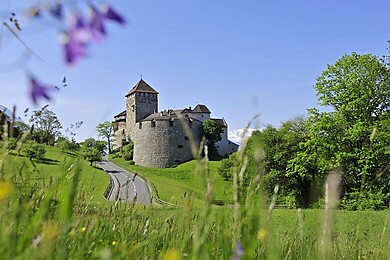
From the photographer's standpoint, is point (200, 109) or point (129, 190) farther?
point (200, 109)

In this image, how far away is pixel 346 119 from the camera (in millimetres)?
27469

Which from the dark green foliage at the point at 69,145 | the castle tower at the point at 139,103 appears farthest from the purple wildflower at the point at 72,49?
the castle tower at the point at 139,103

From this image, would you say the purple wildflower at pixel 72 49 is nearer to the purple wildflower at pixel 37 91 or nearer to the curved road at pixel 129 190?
the purple wildflower at pixel 37 91

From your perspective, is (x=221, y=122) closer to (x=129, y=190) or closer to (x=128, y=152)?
(x=128, y=152)

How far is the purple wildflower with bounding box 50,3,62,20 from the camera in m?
1.22

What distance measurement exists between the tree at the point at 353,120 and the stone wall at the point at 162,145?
134ft

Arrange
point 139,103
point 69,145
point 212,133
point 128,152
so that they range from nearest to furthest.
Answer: point 69,145 < point 212,133 < point 128,152 < point 139,103

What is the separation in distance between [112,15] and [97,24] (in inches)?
1.8

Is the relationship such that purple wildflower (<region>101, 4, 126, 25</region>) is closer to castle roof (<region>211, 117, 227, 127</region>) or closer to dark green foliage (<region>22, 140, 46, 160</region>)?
dark green foliage (<region>22, 140, 46, 160</region>)

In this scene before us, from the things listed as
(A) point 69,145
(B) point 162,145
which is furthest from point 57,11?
(B) point 162,145

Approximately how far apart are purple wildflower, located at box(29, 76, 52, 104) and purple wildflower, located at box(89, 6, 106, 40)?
31 cm

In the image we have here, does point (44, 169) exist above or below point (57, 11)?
below

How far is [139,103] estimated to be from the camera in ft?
265

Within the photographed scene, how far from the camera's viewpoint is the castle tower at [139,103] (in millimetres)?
80562
